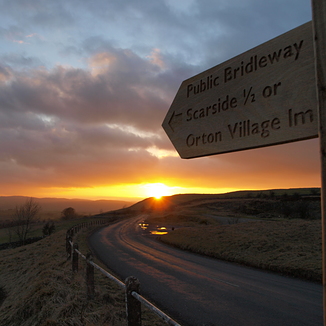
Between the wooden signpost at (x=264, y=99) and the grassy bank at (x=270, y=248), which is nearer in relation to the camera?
the wooden signpost at (x=264, y=99)

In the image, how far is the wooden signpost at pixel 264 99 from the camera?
49.1 inches

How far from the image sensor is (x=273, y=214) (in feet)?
152

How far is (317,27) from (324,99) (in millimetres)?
402

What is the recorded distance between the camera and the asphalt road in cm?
619

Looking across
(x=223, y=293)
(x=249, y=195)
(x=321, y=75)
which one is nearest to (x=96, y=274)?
(x=223, y=293)

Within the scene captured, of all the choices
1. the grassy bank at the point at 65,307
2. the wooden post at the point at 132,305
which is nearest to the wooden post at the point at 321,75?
the wooden post at the point at 132,305

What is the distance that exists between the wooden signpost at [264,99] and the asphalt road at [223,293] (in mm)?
5712

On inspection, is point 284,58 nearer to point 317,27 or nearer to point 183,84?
point 317,27

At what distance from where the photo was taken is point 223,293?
26.2 ft

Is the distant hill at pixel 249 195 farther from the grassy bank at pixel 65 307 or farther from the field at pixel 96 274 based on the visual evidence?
the grassy bank at pixel 65 307

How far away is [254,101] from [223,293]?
8111mm

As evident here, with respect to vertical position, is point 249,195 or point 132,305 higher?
point 249,195

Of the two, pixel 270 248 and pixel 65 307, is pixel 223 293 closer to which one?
pixel 65 307

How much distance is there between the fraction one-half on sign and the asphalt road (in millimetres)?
5691
